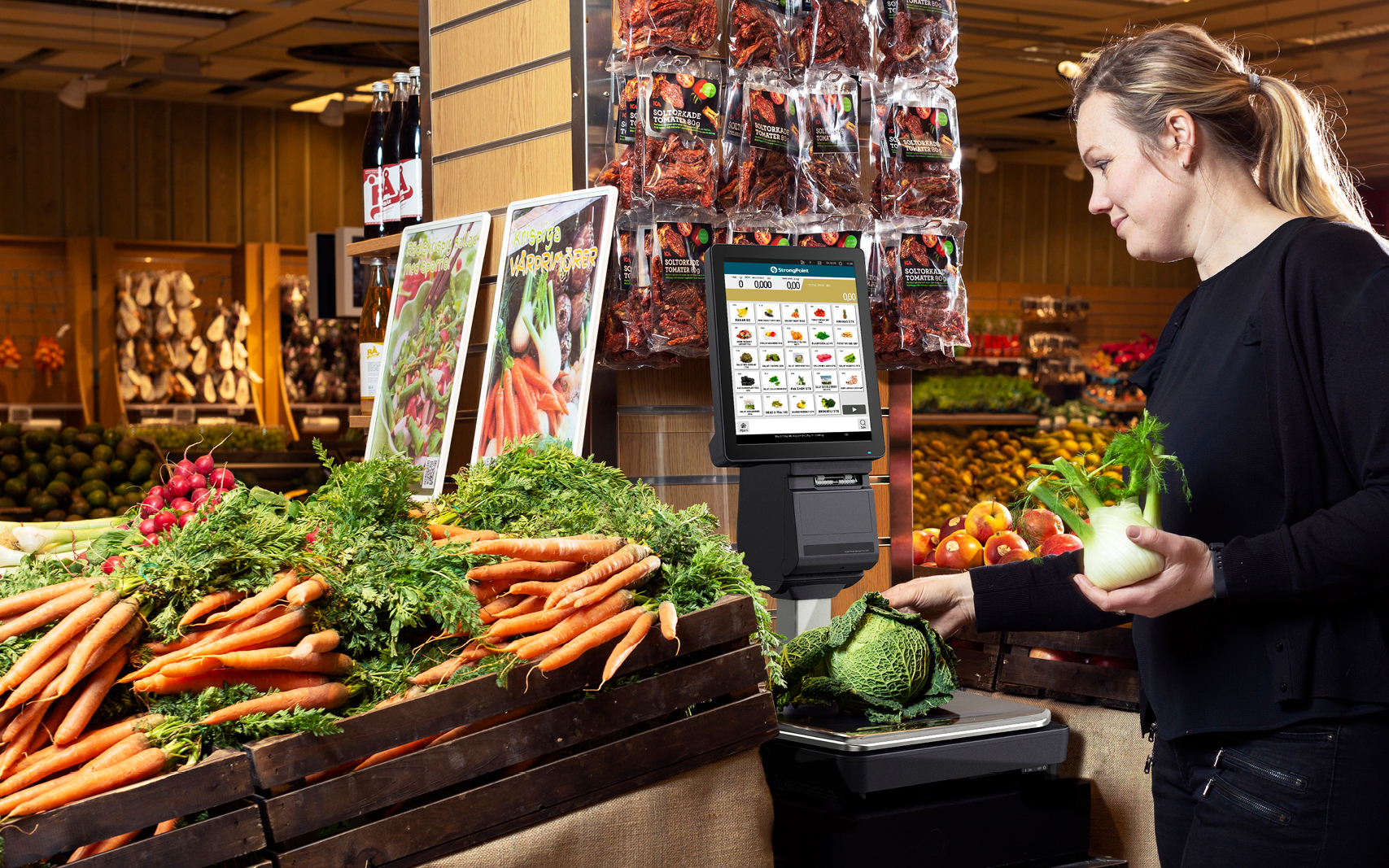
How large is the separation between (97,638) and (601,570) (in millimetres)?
638

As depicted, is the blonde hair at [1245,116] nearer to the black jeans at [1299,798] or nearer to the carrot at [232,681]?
the black jeans at [1299,798]

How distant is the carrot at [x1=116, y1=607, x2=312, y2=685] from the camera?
5.01ft

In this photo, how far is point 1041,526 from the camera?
10.0ft

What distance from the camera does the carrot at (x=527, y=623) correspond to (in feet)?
5.38

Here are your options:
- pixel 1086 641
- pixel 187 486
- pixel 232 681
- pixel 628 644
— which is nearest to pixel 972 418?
pixel 1086 641

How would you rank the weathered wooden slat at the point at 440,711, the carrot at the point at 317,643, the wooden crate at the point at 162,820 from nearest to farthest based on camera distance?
the wooden crate at the point at 162,820 < the weathered wooden slat at the point at 440,711 < the carrot at the point at 317,643

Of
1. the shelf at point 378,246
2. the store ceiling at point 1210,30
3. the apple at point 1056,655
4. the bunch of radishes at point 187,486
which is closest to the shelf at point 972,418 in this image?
the store ceiling at point 1210,30

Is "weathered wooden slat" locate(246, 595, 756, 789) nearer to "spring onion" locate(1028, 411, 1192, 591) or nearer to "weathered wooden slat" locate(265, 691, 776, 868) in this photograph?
"weathered wooden slat" locate(265, 691, 776, 868)

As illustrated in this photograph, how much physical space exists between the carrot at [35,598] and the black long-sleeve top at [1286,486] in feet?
4.65

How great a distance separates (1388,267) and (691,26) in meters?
1.69

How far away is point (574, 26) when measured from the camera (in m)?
2.89

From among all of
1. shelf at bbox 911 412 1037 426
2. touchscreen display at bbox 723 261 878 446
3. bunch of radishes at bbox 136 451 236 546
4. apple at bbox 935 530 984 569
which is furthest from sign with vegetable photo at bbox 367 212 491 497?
shelf at bbox 911 412 1037 426

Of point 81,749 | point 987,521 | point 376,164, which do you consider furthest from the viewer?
point 376,164

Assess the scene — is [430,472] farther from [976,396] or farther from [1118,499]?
[976,396]
